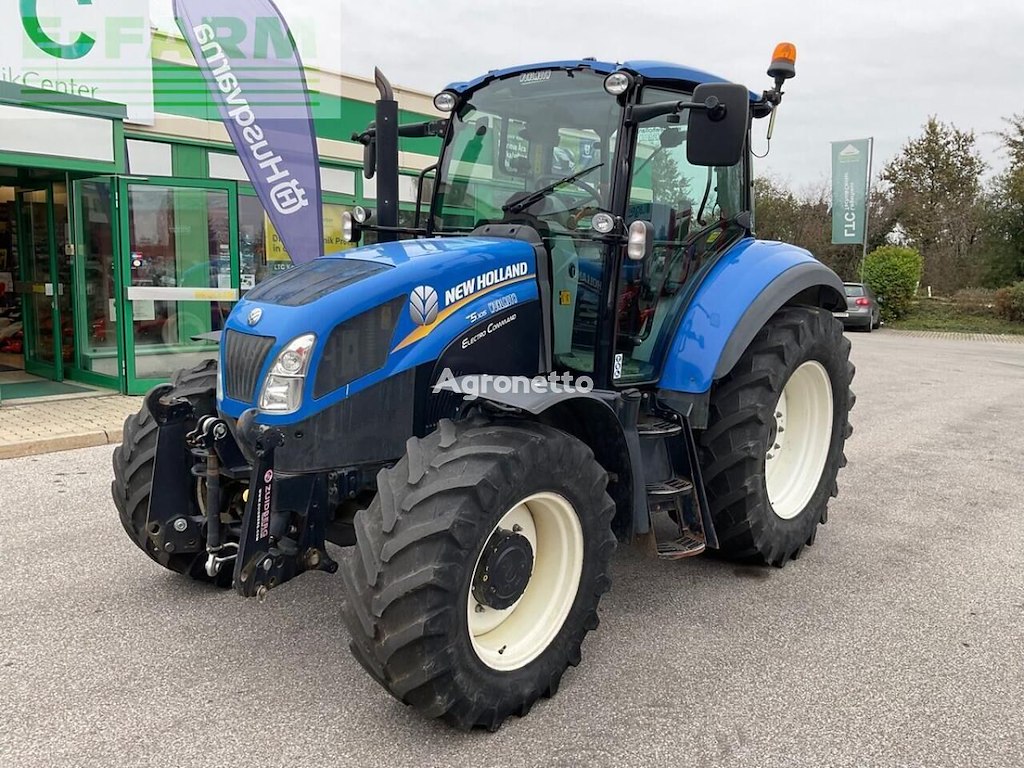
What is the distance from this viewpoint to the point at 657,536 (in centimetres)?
390

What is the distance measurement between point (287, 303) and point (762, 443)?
2266mm

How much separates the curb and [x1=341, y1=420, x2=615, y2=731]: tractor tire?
4.93 meters

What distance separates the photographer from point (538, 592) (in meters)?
3.15

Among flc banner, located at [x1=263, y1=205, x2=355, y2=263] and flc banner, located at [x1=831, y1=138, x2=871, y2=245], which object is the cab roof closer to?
flc banner, located at [x1=263, y1=205, x2=355, y2=263]

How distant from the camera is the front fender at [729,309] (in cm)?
383

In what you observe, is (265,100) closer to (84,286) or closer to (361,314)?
(84,286)

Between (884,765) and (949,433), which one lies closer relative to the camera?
(884,765)

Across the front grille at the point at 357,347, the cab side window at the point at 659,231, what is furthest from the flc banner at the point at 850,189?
the front grille at the point at 357,347

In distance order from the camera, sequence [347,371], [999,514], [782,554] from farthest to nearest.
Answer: [999,514]
[782,554]
[347,371]

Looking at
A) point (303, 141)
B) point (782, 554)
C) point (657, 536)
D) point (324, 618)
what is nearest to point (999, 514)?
point (782, 554)

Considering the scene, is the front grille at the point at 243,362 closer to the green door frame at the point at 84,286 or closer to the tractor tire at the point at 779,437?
the tractor tire at the point at 779,437

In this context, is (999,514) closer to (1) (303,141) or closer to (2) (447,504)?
(2) (447,504)

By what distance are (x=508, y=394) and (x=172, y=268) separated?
7.19 metres

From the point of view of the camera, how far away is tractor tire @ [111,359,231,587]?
3.51 m
